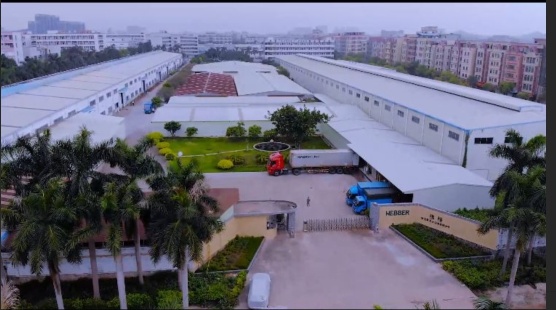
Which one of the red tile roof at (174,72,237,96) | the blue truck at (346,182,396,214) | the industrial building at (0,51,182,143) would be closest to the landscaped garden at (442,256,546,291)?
the blue truck at (346,182,396,214)

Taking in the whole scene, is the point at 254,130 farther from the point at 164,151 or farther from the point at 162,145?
the point at 164,151

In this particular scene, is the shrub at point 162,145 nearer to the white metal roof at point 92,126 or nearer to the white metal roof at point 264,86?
the white metal roof at point 92,126

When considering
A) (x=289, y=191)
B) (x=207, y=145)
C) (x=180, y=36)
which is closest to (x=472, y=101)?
(x=289, y=191)

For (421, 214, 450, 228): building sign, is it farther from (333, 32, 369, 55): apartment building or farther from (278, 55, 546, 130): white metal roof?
(333, 32, 369, 55): apartment building

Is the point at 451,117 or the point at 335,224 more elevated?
Answer: the point at 451,117

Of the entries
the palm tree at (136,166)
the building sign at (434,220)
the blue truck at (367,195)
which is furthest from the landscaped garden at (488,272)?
the palm tree at (136,166)

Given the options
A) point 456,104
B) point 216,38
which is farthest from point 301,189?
point 216,38
